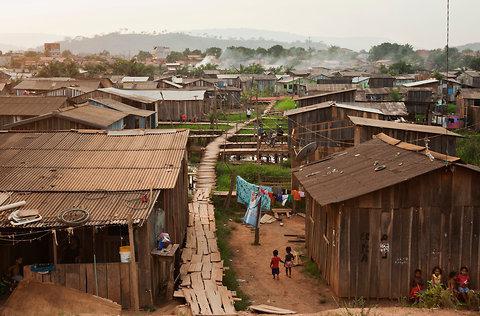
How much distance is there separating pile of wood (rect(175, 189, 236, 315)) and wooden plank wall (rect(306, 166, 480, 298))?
10.3 ft

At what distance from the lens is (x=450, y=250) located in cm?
1455

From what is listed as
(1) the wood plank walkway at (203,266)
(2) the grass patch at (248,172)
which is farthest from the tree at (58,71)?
(1) the wood plank walkway at (203,266)

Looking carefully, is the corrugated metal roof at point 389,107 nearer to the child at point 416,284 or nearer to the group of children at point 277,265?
the group of children at point 277,265

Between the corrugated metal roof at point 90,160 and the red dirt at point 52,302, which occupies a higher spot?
the corrugated metal roof at point 90,160

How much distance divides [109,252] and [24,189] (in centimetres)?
266

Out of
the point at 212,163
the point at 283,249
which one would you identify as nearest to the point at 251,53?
the point at 212,163

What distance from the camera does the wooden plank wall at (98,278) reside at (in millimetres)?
13125

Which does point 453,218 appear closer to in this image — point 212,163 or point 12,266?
point 12,266

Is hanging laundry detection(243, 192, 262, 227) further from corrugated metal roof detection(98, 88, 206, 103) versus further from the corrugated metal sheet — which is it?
corrugated metal roof detection(98, 88, 206, 103)

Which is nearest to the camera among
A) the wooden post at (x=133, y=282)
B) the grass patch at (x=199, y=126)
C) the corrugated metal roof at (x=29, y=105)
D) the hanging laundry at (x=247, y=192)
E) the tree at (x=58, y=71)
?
the wooden post at (x=133, y=282)

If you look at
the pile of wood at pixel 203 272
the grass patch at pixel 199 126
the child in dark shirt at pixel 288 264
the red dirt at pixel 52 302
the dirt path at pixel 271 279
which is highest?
the grass patch at pixel 199 126

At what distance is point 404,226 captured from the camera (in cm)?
1436

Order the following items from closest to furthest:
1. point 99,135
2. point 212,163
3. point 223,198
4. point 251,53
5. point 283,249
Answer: point 99,135 < point 283,249 < point 223,198 < point 212,163 < point 251,53

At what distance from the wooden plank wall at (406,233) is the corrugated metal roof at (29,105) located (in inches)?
994
